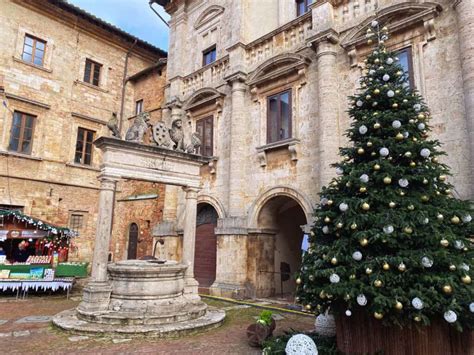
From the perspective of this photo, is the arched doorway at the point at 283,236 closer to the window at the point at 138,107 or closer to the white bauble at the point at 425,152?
the white bauble at the point at 425,152

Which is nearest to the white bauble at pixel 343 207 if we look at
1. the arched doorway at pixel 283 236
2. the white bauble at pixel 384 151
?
the white bauble at pixel 384 151

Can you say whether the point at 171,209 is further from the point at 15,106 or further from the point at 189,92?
the point at 15,106

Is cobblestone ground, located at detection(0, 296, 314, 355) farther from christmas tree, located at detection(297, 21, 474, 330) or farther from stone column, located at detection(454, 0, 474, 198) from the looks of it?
stone column, located at detection(454, 0, 474, 198)

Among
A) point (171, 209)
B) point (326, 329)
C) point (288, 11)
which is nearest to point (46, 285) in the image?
point (171, 209)

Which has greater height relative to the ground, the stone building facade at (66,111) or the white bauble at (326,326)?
the stone building facade at (66,111)

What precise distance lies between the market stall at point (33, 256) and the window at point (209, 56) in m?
9.09

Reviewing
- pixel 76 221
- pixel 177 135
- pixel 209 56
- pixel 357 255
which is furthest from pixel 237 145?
pixel 76 221

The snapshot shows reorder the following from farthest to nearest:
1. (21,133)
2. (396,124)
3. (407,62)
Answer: (21,133) → (407,62) → (396,124)

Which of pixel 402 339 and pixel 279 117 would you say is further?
pixel 279 117

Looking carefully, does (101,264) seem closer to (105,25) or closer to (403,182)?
(403,182)

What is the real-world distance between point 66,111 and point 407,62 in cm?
1520

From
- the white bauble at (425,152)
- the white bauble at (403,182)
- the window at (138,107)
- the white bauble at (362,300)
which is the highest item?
the window at (138,107)

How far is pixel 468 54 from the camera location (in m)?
7.82

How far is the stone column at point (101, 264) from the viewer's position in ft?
24.5
